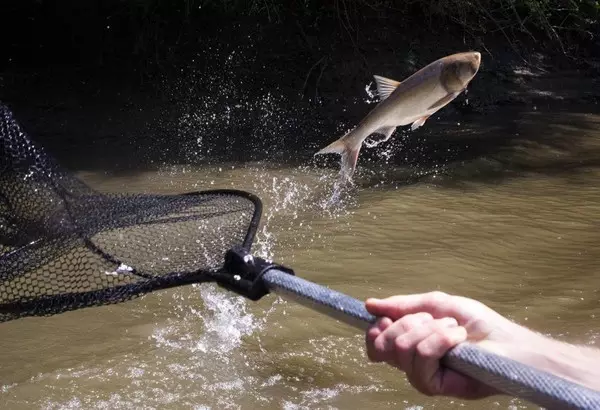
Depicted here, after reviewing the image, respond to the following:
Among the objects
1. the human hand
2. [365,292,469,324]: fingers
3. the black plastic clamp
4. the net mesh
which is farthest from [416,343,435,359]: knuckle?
the net mesh

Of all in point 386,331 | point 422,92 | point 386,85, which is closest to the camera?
point 386,331

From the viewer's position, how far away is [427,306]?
5.75 feet

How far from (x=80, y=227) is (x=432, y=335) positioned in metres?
2.18

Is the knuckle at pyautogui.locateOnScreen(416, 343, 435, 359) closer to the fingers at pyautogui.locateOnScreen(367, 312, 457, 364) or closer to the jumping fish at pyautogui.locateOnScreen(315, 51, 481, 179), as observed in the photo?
the fingers at pyautogui.locateOnScreen(367, 312, 457, 364)

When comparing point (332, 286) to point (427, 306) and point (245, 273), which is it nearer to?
point (245, 273)

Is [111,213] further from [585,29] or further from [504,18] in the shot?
[585,29]

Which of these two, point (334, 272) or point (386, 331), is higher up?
point (386, 331)

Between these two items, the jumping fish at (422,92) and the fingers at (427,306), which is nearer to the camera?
the fingers at (427,306)

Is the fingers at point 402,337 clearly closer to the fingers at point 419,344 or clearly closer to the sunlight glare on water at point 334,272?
the fingers at point 419,344

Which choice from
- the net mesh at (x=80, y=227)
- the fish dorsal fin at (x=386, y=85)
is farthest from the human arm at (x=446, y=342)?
the fish dorsal fin at (x=386, y=85)

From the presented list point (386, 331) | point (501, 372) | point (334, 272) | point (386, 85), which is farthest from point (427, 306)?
point (334, 272)

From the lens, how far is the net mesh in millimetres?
3062

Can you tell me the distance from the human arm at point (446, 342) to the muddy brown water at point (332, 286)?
1394 millimetres

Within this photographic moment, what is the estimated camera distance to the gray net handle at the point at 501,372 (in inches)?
51.7
